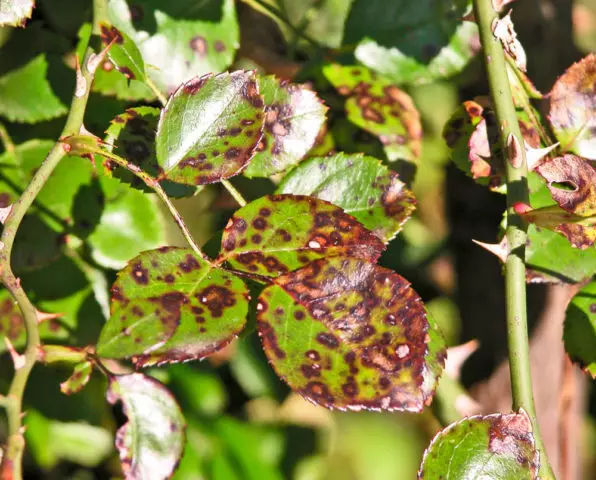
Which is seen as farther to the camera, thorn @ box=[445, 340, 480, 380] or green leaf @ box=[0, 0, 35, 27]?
thorn @ box=[445, 340, 480, 380]

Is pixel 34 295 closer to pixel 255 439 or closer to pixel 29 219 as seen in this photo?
pixel 29 219

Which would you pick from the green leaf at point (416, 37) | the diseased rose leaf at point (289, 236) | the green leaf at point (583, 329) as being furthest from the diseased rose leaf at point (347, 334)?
the green leaf at point (416, 37)

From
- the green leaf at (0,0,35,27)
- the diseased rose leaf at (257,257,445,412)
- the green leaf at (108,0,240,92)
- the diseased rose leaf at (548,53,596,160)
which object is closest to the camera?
the diseased rose leaf at (257,257,445,412)

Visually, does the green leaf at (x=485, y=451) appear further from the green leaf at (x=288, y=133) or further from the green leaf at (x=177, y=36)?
the green leaf at (x=177, y=36)

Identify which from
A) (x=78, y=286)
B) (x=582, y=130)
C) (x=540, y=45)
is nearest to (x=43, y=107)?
(x=78, y=286)

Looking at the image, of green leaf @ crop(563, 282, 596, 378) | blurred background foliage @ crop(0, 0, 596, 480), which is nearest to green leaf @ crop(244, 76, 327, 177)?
blurred background foliage @ crop(0, 0, 596, 480)

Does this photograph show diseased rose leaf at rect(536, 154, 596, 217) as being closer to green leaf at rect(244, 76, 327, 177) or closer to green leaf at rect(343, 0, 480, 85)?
green leaf at rect(244, 76, 327, 177)
